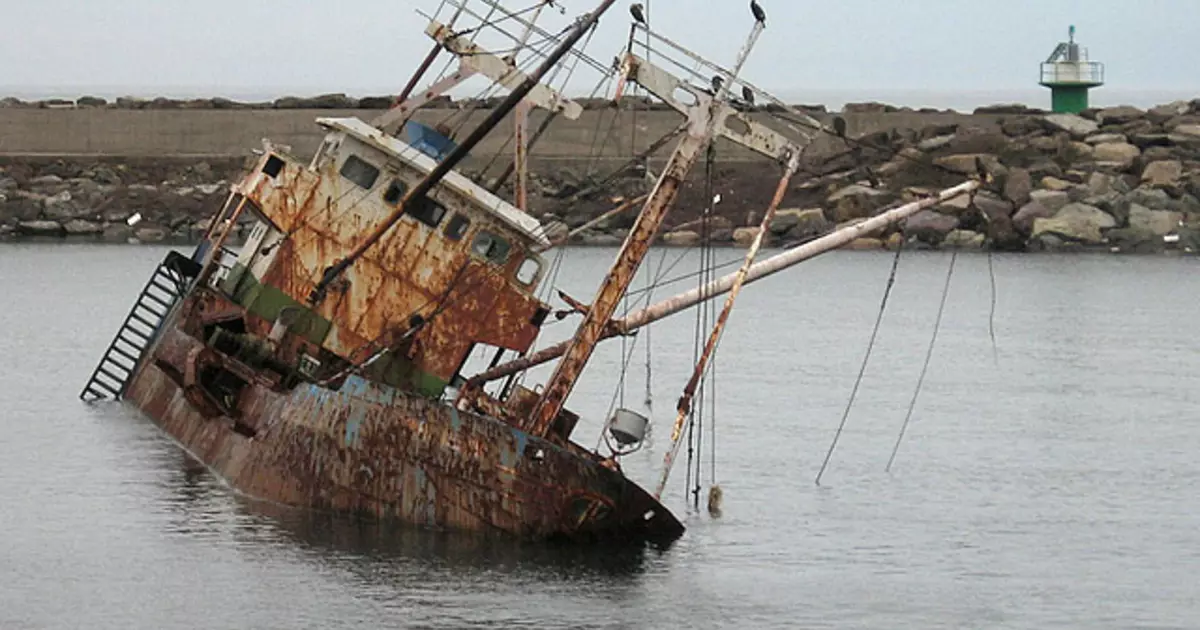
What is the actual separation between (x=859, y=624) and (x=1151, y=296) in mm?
53188

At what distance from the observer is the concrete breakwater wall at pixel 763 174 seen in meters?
84.3

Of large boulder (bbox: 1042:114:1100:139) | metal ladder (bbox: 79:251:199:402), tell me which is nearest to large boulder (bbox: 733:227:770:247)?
large boulder (bbox: 1042:114:1100:139)

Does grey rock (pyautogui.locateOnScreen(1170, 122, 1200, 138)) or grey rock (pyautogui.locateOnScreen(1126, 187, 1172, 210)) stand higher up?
grey rock (pyautogui.locateOnScreen(1170, 122, 1200, 138))

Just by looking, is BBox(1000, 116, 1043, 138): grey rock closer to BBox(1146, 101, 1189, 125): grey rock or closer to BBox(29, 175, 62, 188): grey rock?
BBox(1146, 101, 1189, 125): grey rock

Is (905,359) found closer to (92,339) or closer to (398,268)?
(92,339)

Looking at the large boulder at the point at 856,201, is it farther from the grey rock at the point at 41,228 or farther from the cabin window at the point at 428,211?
the cabin window at the point at 428,211

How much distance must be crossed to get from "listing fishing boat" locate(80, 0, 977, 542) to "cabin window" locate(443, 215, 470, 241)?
0.03 meters

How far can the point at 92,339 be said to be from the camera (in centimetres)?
5894

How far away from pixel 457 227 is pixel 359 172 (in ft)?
5.75

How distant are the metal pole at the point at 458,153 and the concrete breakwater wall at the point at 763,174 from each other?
1885 inches

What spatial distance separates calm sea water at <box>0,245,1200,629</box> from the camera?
26641 mm

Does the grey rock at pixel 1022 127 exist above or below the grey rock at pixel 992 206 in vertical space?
above

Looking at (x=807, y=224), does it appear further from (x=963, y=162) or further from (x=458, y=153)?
(x=458, y=153)

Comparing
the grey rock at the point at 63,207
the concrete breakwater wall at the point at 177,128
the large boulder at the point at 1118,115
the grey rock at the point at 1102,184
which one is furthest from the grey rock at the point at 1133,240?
the grey rock at the point at 63,207
